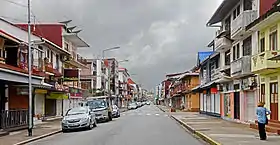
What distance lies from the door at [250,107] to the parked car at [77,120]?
11.2m

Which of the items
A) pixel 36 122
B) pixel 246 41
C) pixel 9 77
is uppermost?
pixel 246 41

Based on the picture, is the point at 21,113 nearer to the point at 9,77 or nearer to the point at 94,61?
the point at 9,77

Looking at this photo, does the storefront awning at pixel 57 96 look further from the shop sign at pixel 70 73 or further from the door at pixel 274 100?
the door at pixel 274 100

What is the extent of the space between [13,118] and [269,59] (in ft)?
52.7

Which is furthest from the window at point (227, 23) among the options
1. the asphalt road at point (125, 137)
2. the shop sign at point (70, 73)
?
the shop sign at point (70, 73)

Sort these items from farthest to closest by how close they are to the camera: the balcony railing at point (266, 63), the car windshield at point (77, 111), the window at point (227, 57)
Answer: the window at point (227, 57) < the car windshield at point (77, 111) < the balcony railing at point (266, 63)

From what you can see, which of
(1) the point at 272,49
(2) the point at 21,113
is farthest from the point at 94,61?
(1) the point at 272,49

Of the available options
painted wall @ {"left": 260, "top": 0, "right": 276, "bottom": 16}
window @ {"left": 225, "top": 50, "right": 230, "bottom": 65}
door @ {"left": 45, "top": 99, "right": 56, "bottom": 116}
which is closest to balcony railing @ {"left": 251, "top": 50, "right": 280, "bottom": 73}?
painted wall @ {"left": 260, "top": 0, "right": 276, "bottom": 16}

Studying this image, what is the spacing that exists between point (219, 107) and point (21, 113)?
75.0 ft

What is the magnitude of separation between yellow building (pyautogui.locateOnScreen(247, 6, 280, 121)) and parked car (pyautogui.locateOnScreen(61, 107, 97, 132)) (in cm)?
1152

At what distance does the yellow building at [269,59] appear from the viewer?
1003 inches

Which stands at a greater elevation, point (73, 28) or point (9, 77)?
point (73, 28)

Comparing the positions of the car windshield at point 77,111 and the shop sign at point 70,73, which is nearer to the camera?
the car windshield at point 77,111

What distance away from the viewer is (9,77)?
27906 millimetres
